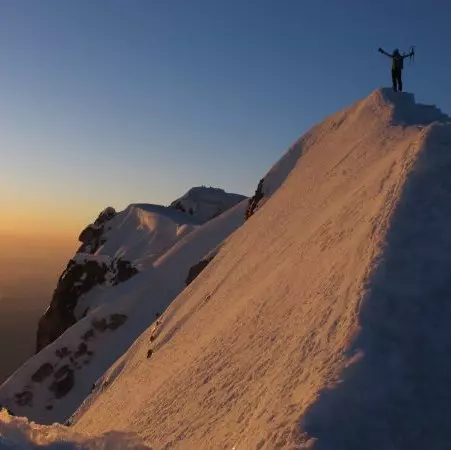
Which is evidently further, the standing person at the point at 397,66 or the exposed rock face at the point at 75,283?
the exposed rock face at the point at 75,283

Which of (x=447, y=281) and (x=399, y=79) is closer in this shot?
(x=447, y=281)

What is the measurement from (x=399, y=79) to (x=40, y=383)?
125ft

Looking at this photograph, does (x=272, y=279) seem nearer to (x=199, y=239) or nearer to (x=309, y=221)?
(x=309, y=221)

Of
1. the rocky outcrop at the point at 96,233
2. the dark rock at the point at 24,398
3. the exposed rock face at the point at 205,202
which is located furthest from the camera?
the exposed rock face at the point at 205,202

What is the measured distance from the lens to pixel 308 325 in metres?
10.3

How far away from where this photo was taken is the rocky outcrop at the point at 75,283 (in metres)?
60.8

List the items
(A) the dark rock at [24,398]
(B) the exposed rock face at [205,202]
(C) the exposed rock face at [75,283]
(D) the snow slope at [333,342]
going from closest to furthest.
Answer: (D) the snow slope at [333,342]
(A) the dark rock at [24,398]
(C) the exposed rock face at [75,283]
(B) the exposed rock face at [205,202]

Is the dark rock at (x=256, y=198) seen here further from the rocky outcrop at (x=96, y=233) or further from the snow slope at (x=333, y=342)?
the rocky outcrop at (x=96, y=233)

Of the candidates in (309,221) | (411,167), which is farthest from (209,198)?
(411,167)

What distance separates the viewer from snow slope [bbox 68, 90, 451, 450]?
291 inches

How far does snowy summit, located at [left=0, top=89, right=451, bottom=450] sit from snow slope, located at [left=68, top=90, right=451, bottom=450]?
0.03 m

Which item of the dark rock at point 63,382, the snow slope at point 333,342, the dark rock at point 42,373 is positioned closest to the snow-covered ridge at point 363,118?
the snow slope at point 333,342

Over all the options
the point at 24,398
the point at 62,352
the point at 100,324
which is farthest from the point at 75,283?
the point at 24,398

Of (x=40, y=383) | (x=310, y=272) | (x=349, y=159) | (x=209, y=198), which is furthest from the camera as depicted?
(x=209, y=198)
